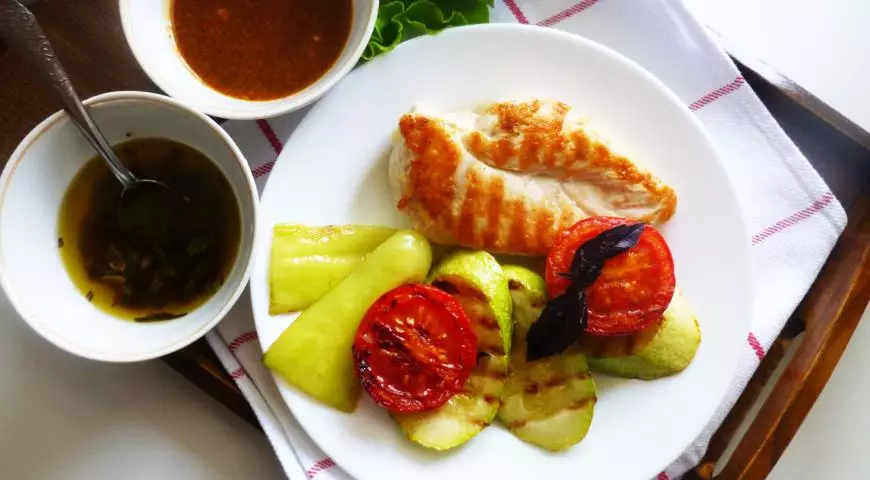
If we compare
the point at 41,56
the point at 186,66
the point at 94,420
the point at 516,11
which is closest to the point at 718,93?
the point at 516,11

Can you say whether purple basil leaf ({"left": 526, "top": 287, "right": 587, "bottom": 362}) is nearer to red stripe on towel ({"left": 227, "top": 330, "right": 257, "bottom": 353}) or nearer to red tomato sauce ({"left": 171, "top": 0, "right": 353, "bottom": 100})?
red stripe on towel ({"left": 227, "top": 330, "right": 257, "bottom": 353})

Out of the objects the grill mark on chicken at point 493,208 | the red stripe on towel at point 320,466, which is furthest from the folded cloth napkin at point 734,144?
the red stripe on towel at point 320,466

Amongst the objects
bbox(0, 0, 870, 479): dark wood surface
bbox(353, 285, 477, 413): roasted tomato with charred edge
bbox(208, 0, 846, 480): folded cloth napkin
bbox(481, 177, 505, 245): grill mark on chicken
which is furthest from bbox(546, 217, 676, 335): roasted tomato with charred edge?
bbox(0, 0, 870, 479): dark wood surface

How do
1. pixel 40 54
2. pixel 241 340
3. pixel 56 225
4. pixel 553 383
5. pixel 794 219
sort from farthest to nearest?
pixel 794 219 → pixel 241 340 → pixel 553 383 → pixel 56 225 → pixel 40 54

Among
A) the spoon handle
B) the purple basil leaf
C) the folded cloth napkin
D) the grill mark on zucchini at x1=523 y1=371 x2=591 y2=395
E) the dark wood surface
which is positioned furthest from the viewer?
the folded cloth napkin

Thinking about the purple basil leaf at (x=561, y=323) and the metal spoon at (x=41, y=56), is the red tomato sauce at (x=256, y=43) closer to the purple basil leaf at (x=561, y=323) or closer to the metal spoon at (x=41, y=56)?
the metal spoon at (x=41, y=56)

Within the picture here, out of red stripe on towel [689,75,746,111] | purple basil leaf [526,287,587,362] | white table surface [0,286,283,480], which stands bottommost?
white table surface [0,286,283,480]

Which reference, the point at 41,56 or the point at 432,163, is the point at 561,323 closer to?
the point at 432,163
